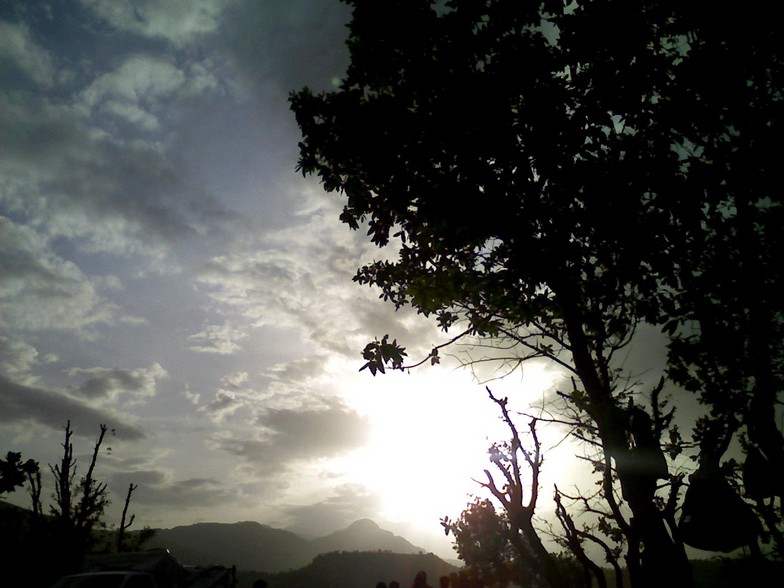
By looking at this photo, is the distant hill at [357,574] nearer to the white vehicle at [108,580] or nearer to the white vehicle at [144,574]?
the white vehicle at [144,574]

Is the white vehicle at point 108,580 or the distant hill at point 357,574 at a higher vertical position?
the white vehicle at point 108,580

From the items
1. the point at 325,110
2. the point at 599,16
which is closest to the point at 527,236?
the point at 599,16

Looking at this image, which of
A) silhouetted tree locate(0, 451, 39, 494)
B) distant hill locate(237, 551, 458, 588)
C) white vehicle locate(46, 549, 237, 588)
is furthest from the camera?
distant hill locate(237, 551, 458, 588)

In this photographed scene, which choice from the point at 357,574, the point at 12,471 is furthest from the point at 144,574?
the point at 357,574

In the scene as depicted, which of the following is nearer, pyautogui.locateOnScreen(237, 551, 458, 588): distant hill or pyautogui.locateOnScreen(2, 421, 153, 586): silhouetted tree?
pyautogui.locateOnScreen(2, 421, 153, 586): silhouetted tree

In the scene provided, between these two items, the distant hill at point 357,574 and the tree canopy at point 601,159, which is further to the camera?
the distant hill at point 357,574

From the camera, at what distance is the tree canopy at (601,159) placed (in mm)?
5988

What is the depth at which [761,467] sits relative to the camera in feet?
23.9

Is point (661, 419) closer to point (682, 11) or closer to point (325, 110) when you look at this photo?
point (682, 11)

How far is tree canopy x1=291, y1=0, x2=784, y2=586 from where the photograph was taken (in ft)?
19.6

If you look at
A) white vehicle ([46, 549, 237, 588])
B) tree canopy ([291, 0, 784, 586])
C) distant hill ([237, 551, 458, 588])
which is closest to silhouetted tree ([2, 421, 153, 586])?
white vehicle ([46, 549, 237, 588])

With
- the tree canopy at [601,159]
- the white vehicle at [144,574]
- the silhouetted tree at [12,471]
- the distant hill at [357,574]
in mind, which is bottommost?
the distant hill at [357,574]

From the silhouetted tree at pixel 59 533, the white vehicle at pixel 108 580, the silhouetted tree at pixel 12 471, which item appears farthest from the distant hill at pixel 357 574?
the silhouetted tree at pixel 12 471

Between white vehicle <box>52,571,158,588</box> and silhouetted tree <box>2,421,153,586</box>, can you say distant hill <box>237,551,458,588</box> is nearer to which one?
silhouetted tree <box>2,421,153,586</box>
